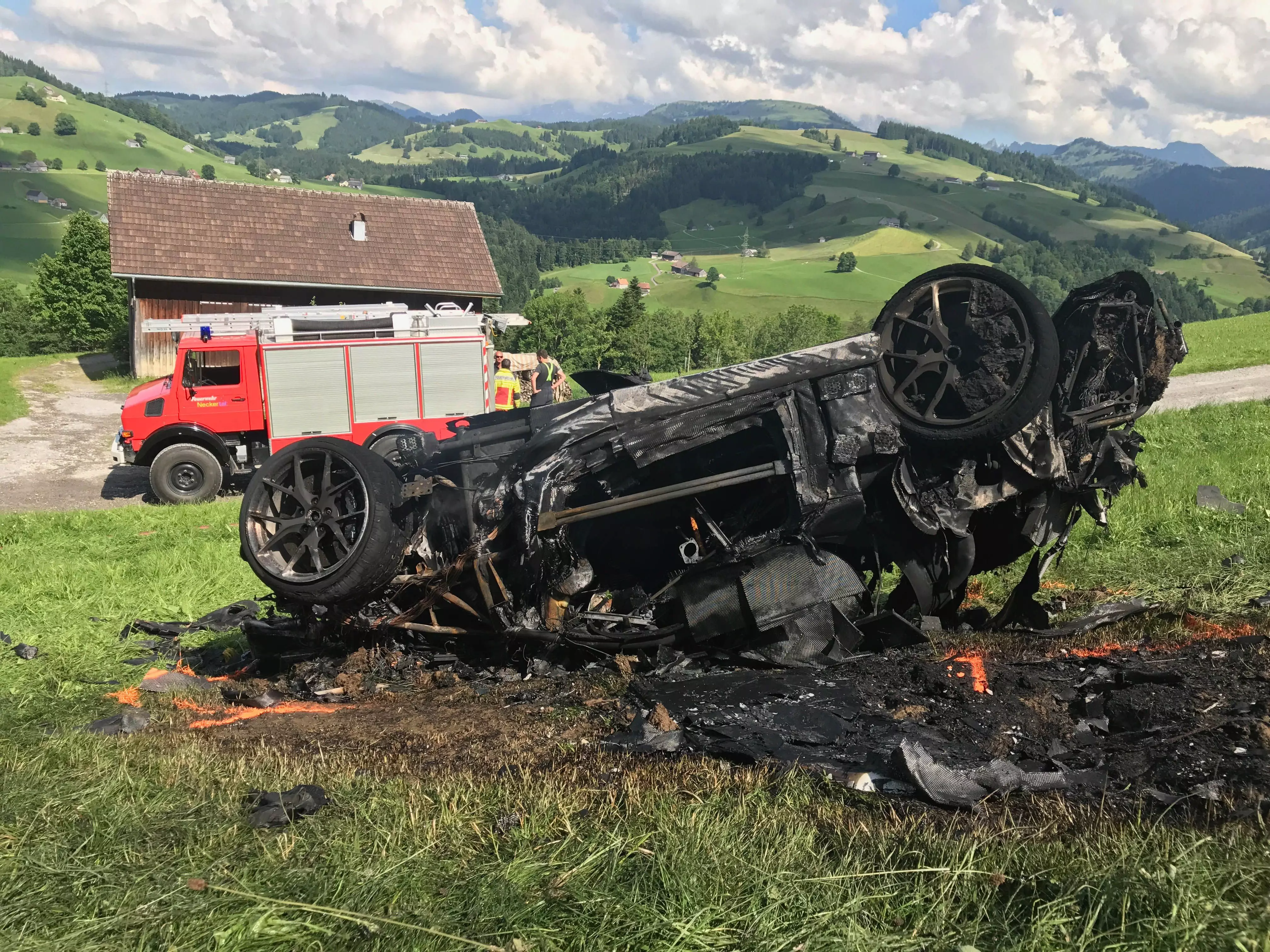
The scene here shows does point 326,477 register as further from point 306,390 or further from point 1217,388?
point 1217,388

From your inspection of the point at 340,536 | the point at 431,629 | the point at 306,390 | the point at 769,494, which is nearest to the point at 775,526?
the point at 769,494

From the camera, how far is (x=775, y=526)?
5684mm

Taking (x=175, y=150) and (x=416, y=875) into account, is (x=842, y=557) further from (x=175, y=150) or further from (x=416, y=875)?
(x=175, y=150)

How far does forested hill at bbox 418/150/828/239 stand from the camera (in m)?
154

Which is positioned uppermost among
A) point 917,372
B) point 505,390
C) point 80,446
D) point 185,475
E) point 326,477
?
point 917,372

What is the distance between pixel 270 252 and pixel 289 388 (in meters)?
17.8

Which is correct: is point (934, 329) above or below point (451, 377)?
above

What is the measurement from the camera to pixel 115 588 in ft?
31.0

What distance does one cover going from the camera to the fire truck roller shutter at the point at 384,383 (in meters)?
17.2

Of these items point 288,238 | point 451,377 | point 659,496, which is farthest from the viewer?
point 288,238

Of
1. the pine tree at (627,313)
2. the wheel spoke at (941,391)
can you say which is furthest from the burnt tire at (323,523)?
the pine tree at (627,313)

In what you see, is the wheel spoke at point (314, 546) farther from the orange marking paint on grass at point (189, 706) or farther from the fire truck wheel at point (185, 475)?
the fire truck wheel at point (185, 475)

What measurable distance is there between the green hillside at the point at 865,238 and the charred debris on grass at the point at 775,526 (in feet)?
200

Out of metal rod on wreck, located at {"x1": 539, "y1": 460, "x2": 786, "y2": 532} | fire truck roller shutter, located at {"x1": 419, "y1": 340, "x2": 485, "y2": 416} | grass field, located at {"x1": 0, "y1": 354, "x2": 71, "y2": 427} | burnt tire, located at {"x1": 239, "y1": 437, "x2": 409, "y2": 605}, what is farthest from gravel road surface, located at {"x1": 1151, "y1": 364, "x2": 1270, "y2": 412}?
grass field, located at {"x1": 0, "y1": 354, "x2": 71, "y2": 427}
